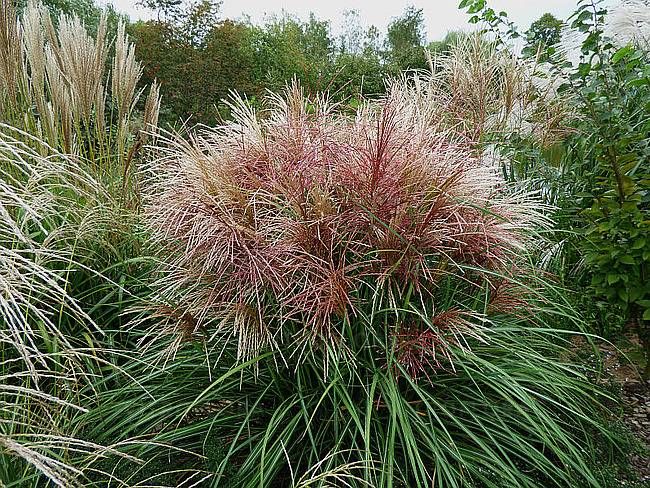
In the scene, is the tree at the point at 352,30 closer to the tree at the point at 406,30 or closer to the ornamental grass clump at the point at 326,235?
the tree at the point at 406,30

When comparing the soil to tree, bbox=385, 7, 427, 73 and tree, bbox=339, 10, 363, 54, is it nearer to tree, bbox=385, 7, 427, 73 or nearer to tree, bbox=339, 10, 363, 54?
tree, bbox=385, 7, 427, 73

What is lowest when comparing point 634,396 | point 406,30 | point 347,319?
point 634,396

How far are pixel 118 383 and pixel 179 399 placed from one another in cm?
31

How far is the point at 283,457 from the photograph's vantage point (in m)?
1.85

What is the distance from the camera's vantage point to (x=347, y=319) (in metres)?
1.77

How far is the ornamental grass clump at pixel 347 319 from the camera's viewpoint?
179 centimetres

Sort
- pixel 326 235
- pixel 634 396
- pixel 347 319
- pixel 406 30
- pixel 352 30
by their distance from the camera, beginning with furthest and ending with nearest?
1. pixel 352 30
2. pixel 406 30
3. pixel 634 396
4. pixel 326 235
5. pixel 347 319

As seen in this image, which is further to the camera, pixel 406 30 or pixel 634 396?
pixel 406 30

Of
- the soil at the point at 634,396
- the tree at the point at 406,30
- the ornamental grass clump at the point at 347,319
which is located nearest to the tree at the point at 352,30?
the tree at the point at 406,30

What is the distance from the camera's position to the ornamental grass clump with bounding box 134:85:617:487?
1.79 m

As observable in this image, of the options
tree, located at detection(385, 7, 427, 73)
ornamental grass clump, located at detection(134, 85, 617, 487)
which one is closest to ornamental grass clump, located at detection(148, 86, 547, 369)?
ornamental grass clump, located at detection(134, 85, 617, 487)

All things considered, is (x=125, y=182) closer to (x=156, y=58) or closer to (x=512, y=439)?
(x=512, y=439)

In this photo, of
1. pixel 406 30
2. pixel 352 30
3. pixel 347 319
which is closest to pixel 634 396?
pixel 347 319

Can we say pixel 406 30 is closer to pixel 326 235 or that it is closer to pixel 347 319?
pixel 326 235
